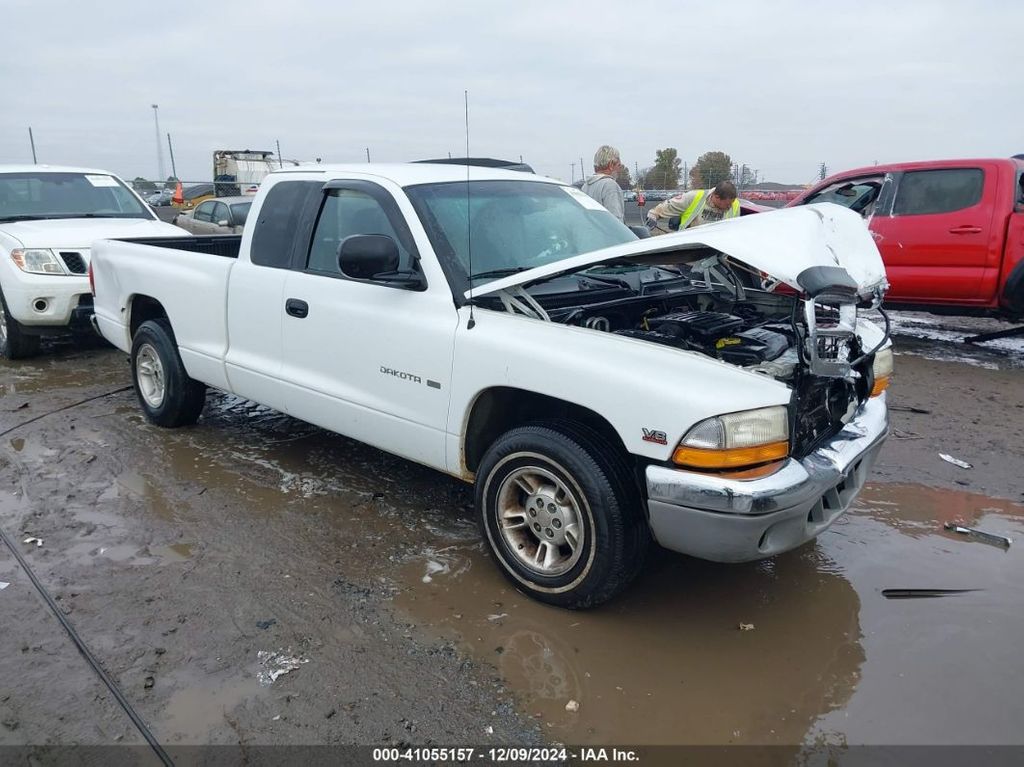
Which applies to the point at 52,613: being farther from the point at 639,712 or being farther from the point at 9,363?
the point at 9,363

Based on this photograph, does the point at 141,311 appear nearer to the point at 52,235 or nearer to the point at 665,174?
the point at 52,235

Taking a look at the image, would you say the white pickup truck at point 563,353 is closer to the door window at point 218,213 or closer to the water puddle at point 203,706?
the water puddle at point 203,706

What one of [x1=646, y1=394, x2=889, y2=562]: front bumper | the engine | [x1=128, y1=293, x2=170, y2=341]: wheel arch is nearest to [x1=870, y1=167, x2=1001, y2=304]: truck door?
the engine

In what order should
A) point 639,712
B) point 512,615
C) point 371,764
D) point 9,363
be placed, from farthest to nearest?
point 9,363 → point 512,615 → point 639,712 → point 371,764

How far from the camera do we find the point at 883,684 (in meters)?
2.83

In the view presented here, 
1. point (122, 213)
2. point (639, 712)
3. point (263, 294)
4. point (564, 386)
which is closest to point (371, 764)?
point (639, 712)

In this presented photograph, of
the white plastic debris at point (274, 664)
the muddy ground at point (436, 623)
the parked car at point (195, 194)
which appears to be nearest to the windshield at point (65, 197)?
the muddy ground at point (436, 623)

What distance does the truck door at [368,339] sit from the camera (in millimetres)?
3600

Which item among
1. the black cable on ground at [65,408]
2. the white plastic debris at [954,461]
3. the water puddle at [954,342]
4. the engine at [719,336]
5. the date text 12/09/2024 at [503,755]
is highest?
the engine at [719,336]

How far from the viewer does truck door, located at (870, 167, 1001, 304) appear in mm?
7434

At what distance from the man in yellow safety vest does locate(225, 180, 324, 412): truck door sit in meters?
4.39

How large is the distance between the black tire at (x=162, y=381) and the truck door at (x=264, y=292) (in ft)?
2.57

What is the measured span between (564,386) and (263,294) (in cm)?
217

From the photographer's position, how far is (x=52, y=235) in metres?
7.31
